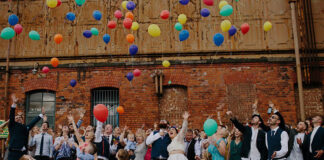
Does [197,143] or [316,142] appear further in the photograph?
[197,143]

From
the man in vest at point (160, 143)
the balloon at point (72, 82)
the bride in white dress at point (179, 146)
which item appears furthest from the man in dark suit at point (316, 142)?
the balloon at point (72, 82)

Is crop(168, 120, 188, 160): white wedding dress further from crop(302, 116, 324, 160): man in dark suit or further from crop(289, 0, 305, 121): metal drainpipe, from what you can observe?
crop(289, 0, 305, 121): metal drainpipe

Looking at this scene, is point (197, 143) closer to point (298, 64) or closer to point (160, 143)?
point (160, 143)

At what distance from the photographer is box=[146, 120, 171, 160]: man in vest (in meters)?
7.76

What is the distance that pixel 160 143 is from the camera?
779cm

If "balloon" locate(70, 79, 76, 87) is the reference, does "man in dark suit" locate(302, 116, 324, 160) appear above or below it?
below

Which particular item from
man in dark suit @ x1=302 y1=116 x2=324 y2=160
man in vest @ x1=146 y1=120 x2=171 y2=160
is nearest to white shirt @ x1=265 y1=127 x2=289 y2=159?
man in dark suit @ x1=302 y1=116 x2=324 y2=160

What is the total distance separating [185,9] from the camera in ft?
42.5

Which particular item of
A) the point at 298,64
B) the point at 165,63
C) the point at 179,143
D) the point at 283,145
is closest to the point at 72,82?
the point at 165,63

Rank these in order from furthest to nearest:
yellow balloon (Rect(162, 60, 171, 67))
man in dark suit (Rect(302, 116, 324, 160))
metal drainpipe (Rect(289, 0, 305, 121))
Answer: metal drainpipe (Rect(289, 0, 305, 121))
yellow balloon (Rect(162, 60, 171, 67))
man in dark suit (Rect(302, 116, 324, 160))

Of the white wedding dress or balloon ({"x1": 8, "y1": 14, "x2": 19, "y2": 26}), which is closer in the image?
the white wedding dress

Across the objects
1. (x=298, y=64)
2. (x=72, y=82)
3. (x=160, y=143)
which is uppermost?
(x=298, y=64)

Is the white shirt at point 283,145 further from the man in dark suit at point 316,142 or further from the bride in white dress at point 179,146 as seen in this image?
the bride in white dress at point 179,146

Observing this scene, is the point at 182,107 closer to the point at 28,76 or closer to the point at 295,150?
the point at 295,150
